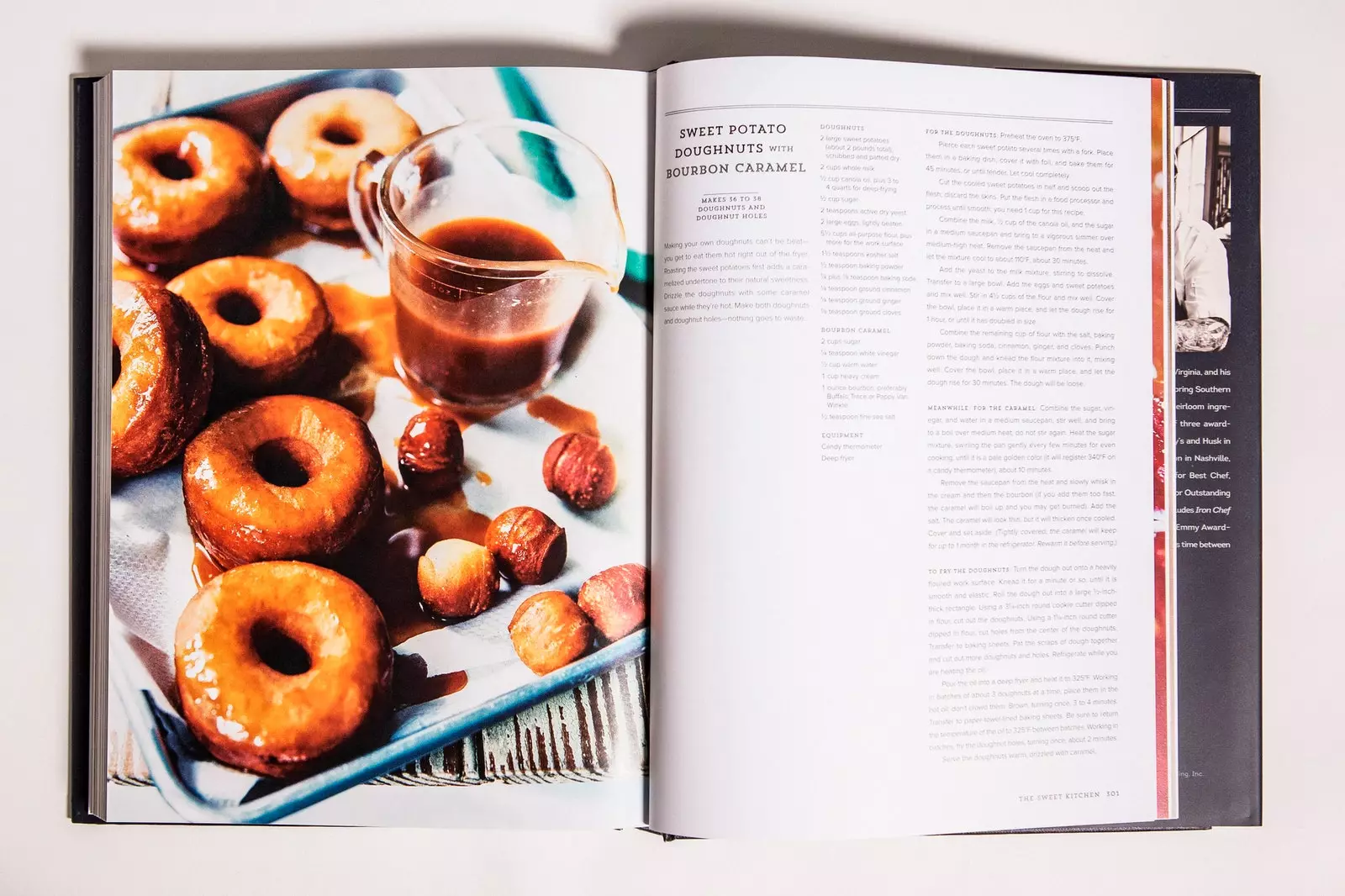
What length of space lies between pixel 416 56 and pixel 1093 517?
457mm

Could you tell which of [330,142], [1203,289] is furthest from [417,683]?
[1203,289]

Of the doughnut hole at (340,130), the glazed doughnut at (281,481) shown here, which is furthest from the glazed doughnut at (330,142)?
the glazed doughnut at (281,481)

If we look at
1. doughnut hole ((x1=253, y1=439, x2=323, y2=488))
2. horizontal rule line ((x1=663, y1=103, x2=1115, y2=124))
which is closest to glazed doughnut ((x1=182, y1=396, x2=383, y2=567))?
doughnut hole ((x1=253, y1=439, x2=323, y2=488))

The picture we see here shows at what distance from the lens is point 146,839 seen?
47 centimetres

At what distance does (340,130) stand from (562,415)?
0.20 metres

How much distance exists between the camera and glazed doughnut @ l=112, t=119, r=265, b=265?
0.45 metres

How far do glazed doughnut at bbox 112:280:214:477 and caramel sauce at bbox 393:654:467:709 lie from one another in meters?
0.17

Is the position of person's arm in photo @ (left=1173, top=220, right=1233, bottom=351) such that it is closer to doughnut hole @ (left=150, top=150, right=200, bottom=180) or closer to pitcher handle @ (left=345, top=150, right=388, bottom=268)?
pitcher handle @ (left=345, top=150, right=388, bottom=268)

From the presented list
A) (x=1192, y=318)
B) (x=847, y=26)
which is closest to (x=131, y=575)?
(x=847, y=26)

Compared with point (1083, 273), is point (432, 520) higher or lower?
lower

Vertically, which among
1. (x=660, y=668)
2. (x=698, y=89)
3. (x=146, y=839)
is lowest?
(x=146, y=839)

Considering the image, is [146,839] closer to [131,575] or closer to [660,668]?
[131,575]

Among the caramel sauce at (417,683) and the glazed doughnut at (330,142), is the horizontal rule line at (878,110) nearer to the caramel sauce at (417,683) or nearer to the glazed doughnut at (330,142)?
the glazed doughnut at (330,142)

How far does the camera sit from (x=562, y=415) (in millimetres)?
452
